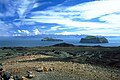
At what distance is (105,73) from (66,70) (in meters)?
3.90

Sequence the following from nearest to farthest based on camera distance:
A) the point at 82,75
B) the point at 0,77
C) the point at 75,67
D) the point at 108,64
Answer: the point at 0,77, the point at 82,75, the point at 75,67, the point at 108,64

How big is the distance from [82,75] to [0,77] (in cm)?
756

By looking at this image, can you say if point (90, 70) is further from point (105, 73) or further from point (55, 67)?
point (55, 67)

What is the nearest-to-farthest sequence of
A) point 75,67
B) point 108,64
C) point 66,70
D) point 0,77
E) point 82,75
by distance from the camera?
point 0,77 < point 82,75 < point 66,70 < point 75,67 < point 108,64

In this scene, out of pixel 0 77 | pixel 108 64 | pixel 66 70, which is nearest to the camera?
pixel 0 77

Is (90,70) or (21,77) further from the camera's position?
(90,70)

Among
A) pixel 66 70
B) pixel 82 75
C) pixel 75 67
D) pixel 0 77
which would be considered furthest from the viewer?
pixel 75 67

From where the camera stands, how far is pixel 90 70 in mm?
28859

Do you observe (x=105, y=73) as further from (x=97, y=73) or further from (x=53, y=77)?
(x=53, y=77)

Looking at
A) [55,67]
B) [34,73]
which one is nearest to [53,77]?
[34,73]

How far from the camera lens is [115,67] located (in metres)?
31.5

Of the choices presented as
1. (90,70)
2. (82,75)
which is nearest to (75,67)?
(90,70)

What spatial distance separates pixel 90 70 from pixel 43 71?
4906mm

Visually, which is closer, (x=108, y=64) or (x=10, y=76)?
(x=10, y=76)
